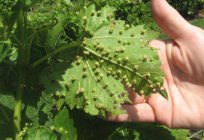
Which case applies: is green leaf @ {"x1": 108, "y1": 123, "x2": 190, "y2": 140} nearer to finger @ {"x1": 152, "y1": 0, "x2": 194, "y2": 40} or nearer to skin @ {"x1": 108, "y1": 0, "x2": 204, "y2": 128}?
skin @ {"x1": 108, "y1": 0, "x2": 204, "y2": 128}

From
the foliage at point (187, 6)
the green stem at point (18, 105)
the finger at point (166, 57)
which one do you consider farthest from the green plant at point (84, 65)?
the foliage at point (187, 6)

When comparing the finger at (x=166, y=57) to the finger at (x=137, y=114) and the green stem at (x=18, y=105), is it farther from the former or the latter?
the green stem at (x=18, y=105)

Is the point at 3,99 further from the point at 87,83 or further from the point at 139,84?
the point at 139,84

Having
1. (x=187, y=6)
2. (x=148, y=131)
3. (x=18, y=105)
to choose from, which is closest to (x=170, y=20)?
(x=148, y=131)

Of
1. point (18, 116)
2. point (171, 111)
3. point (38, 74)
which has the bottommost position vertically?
point (171, 111)

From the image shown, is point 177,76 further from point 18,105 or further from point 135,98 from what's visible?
point 18,105

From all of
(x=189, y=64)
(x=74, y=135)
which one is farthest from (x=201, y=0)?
(x=74, y=135)
